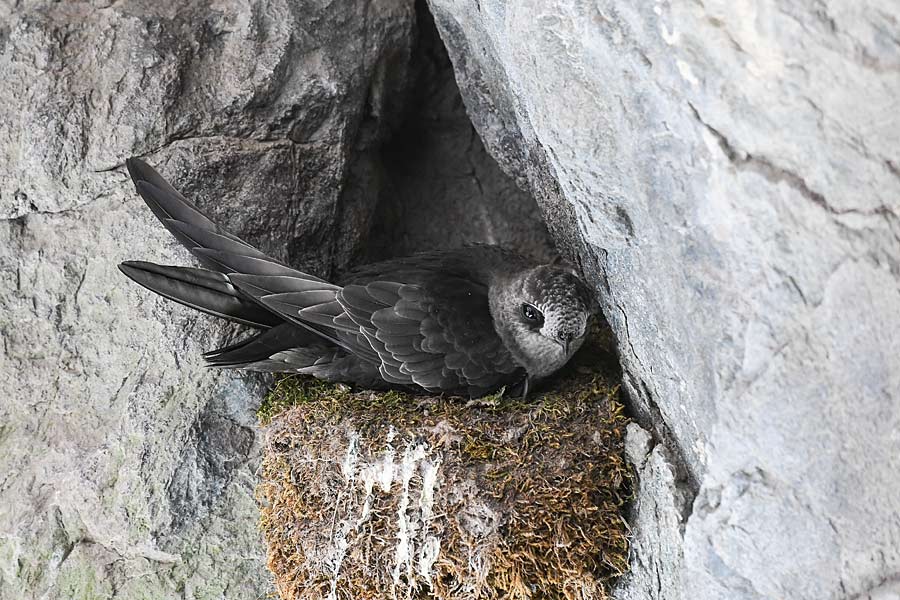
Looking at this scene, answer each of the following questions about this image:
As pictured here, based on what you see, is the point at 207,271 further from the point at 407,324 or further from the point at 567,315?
the point at 567,315

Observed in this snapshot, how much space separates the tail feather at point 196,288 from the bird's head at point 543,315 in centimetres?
76

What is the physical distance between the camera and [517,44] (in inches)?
75.6

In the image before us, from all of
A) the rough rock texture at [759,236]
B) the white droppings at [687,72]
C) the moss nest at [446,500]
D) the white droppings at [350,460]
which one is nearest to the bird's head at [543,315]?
the moss nest at [446,500]

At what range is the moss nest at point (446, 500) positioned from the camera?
2156 mm

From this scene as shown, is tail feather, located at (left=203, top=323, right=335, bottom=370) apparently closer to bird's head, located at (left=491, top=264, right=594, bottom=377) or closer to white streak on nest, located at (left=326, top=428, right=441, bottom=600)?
white streak on nest, located at (left=326, top=428, right=441, bottom=600)

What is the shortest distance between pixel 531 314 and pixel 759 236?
1083mm

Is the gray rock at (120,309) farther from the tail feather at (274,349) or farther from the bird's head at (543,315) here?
the bird's head at (543,315)

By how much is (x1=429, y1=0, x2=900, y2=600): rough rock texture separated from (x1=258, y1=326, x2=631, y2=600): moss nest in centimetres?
35

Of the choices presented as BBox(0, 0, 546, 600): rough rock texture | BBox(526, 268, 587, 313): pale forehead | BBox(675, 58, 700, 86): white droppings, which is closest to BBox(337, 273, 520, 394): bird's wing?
BBox(526, 268, 587, 313): pale forehead

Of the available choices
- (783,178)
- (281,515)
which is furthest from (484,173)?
(783,178)

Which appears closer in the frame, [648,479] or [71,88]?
[648,479]

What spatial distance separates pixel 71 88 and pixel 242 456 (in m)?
1.27

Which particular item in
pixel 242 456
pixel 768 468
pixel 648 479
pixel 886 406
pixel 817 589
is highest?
pixel 886 406

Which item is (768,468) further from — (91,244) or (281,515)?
(91,244)
